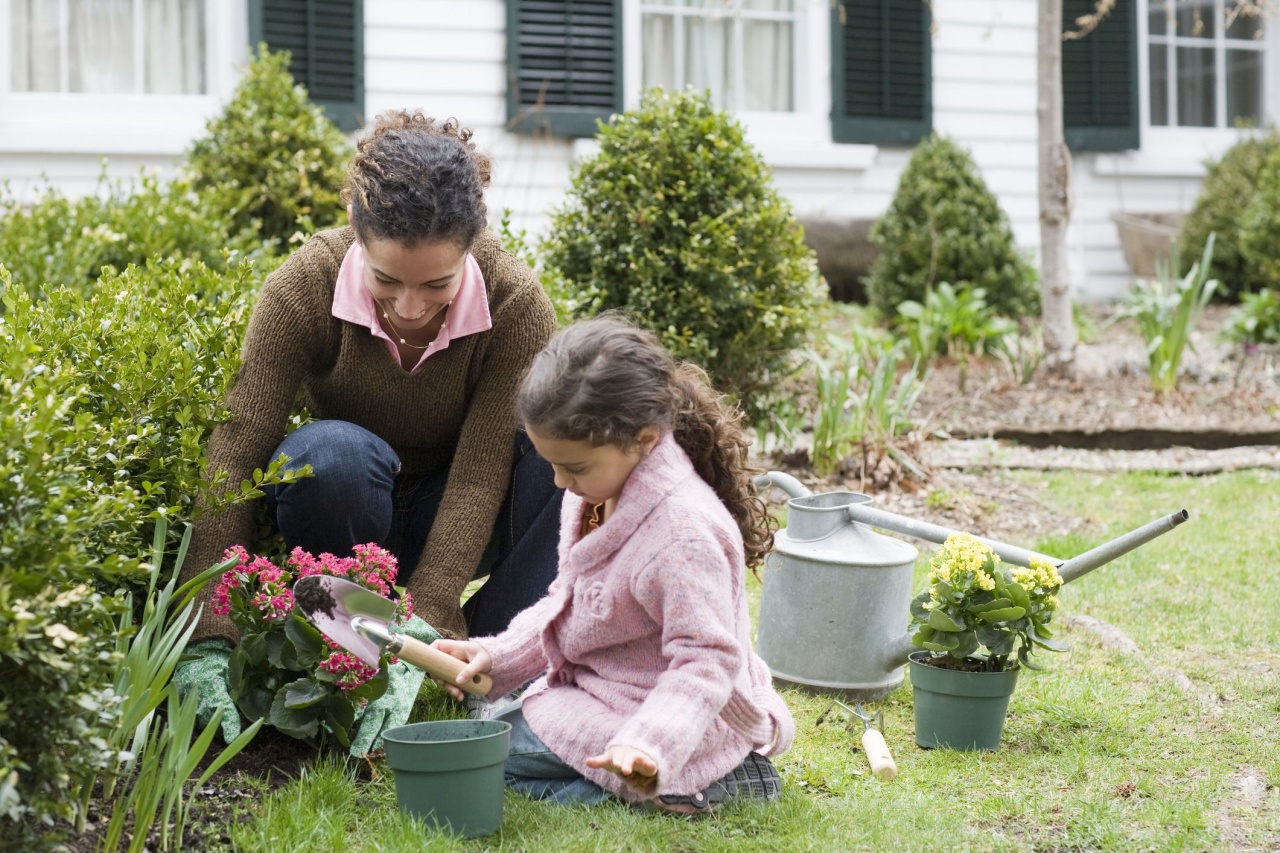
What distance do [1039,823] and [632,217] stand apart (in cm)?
285

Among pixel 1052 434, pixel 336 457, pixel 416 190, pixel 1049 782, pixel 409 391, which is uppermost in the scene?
pixel 416 190

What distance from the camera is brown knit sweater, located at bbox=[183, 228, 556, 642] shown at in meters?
2.51

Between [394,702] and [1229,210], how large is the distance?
764 cm

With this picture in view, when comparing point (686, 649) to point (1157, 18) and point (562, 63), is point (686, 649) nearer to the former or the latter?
point (562, 63)

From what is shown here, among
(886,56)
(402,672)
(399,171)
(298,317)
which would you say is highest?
(886,56)

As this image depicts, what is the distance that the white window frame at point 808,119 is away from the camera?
8062 millimetres

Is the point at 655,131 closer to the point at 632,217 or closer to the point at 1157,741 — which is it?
the point at 632,217

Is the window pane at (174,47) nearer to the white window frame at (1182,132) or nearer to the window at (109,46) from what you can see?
the window at (109,46)

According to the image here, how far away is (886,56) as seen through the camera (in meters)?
8.12

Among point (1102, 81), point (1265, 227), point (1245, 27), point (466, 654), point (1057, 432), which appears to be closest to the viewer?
point (466, 654)

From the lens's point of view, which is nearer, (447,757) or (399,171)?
(447,757)

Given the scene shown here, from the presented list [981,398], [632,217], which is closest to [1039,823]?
[632,217]

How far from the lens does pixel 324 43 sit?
6949mm

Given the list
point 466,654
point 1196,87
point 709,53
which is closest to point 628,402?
point 466,654
